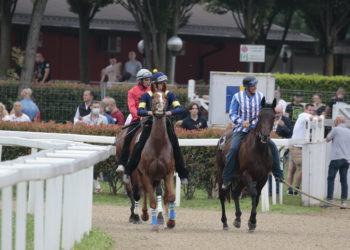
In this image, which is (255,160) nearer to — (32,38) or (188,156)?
(188,156)

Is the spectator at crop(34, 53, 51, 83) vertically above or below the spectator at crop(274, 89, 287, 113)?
above

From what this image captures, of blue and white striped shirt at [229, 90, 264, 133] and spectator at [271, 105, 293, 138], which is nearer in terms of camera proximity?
blue and white striped shirt at [229, 90, 264, 133]

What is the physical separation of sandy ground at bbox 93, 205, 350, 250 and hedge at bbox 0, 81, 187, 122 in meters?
10.2

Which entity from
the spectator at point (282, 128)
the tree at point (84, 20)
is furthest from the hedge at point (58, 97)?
the tree at point (84, 20)

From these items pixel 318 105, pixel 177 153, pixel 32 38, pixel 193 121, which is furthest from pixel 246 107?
pixel 32 38

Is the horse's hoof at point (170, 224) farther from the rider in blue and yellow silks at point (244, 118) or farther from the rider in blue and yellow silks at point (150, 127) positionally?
the rider in blue and yellow silks at point (244, 118)

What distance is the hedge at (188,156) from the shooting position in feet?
64.2

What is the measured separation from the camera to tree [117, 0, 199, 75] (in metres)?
32.7

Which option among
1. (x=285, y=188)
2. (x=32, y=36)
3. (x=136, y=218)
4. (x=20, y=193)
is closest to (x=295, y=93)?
(x=285, y=188)

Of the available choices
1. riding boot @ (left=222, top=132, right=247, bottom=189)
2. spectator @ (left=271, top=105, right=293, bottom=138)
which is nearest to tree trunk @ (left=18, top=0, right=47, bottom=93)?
spectator @ (left=271, top=105, right=293, bottom=138)

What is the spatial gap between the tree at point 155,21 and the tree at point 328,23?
27.5 ft

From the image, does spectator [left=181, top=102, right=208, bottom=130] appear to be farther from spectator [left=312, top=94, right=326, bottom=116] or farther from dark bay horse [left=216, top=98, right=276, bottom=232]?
dark bay horse [left=216, top=98, right=276, bottom=232]

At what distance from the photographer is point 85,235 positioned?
1210cm

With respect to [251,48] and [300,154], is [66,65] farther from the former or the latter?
[300,154]
